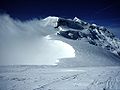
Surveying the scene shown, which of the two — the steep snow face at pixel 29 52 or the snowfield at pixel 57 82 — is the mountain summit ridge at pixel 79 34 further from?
the snowfield at pixel 57 82

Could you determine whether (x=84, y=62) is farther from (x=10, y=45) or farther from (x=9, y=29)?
(x=9, y=29)

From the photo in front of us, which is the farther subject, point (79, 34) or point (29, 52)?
point (79, 34)

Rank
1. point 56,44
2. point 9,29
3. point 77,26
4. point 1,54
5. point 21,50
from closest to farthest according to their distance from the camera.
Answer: point 1,54, point 21,50, point 56,44, point 9,29, point 77,26

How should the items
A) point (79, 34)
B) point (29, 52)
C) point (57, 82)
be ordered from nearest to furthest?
point (57, 82)
point (29, 52)
point (79, 34)

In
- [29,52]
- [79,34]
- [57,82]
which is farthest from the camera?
[79,34]

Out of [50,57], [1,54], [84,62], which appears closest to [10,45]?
[1,54]

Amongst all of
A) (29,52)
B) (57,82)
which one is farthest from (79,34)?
(57,82)

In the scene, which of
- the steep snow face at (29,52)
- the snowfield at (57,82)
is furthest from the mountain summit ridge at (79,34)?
the snowfield at (57,82)

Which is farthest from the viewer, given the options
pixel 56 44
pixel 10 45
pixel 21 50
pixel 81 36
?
pixel 81 36

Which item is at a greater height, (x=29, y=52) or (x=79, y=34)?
(x=79, y=34)

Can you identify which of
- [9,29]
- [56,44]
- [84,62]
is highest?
[9,29]

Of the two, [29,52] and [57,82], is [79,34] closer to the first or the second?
[29,52]

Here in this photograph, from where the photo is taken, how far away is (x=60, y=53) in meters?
48.8

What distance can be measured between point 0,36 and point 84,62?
33.6 meters
